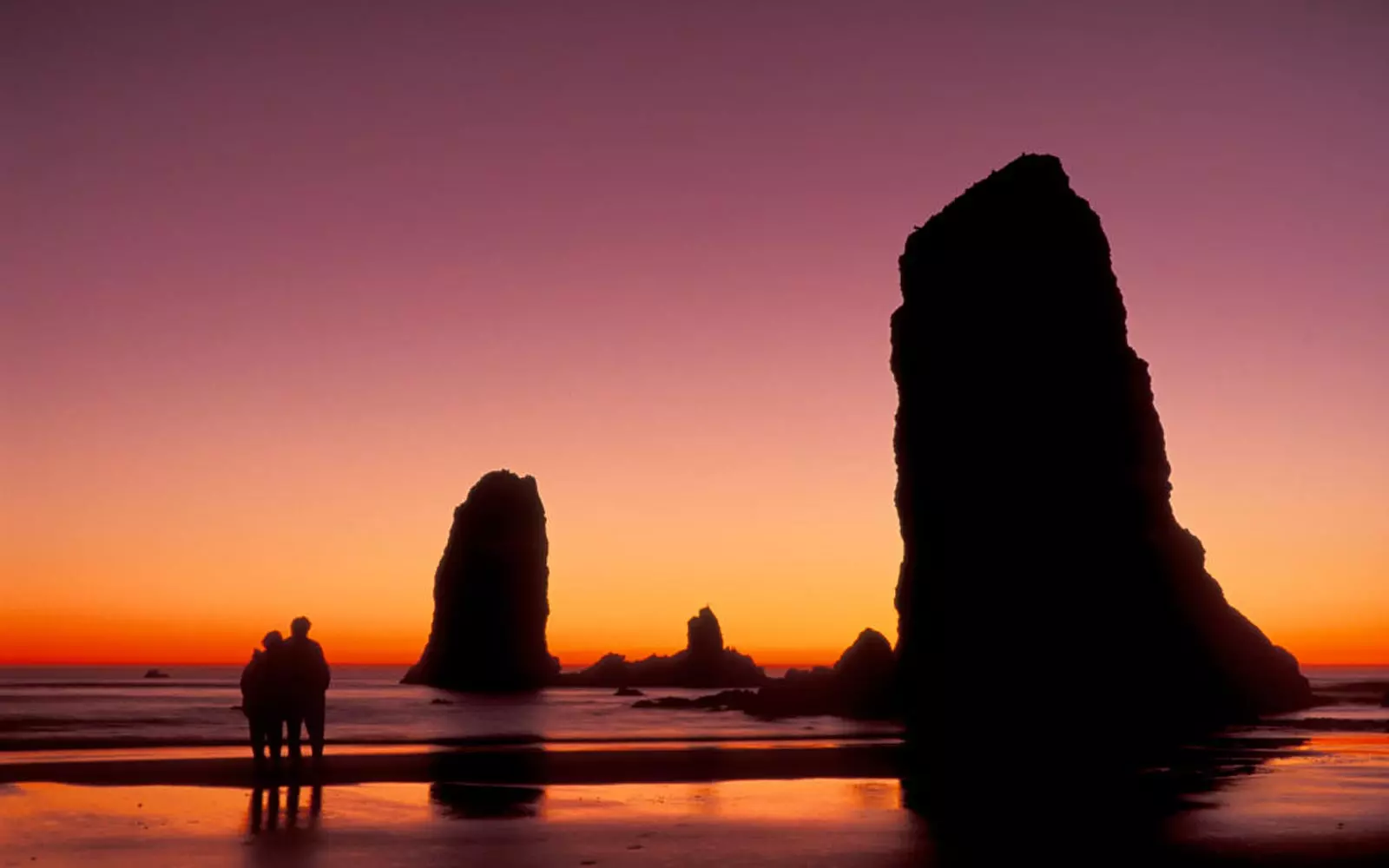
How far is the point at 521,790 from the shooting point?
18.5 meters

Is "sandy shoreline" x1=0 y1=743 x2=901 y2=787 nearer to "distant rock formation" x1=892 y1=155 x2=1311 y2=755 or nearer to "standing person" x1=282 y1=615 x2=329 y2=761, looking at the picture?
"standing person" x1=282 y1=615 x2=329 y2=761

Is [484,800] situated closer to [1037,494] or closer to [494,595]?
[1037,494]

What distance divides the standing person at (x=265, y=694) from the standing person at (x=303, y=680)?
0.18 meters

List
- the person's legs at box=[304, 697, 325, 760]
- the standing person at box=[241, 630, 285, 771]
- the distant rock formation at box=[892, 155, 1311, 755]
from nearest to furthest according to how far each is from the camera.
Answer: the standing person at box=[241, 630, 285, 771], the person's legs at box=[304, 697, 325, 760], the distant rock formation at box=[892, 155, 1311, 755]

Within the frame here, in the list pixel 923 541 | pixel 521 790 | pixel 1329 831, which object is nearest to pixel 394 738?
pixel 521 790

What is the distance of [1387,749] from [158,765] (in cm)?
2787

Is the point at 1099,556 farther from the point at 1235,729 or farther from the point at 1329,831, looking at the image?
the point at 1329,831

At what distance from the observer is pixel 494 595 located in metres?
142

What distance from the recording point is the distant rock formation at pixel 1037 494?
45594 mm

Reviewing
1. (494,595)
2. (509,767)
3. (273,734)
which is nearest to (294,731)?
(273,734)

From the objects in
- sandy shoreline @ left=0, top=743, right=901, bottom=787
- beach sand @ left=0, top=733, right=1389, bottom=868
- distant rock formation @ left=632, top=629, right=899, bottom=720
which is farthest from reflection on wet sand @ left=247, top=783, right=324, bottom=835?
distant rock formation @ left=632, top=629, right=899, bottom=720

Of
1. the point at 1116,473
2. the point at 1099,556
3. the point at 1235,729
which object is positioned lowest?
the point at 1235,729

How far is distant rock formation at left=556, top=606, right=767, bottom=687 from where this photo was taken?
152 metres

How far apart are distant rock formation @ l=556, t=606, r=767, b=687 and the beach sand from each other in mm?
126313
